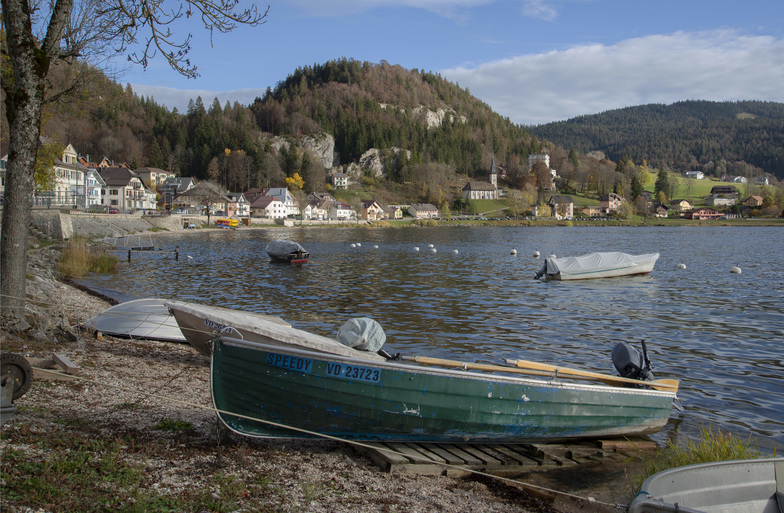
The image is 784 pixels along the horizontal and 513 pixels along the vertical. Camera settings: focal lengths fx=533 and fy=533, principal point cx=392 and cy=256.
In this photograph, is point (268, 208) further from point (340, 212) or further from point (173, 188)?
point (173, 188)

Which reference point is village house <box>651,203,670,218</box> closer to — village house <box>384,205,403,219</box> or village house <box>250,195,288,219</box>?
village house <box>384,205,403,219</box>

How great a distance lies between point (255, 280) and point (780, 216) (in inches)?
7206

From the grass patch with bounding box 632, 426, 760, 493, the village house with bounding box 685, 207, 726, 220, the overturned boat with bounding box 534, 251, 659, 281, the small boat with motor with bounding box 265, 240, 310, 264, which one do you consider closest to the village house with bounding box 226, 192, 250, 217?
the small boat with motor with bounding box 265, 240, 310, 264

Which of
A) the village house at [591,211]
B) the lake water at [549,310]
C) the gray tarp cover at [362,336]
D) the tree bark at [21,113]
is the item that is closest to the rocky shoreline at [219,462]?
the gray tarp cover at [362,336]

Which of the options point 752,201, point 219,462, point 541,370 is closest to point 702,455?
point 541,370

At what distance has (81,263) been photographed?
105 feet

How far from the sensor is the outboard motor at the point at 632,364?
9.95 m

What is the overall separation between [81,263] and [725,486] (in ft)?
113

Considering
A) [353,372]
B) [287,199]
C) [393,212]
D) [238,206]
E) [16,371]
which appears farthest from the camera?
[393,212]

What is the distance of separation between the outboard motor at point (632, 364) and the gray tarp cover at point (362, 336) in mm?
4617

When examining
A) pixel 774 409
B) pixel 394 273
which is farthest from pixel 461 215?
pixel 774 409

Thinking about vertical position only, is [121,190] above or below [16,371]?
above

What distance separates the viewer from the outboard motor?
9953 mm

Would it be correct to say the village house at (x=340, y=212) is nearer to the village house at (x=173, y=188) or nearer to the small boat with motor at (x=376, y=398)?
the village house at (x=173, y=188)
